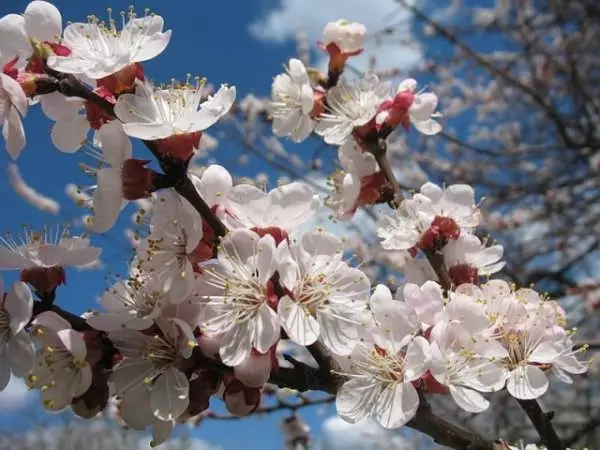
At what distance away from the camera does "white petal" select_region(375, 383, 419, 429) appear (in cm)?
92

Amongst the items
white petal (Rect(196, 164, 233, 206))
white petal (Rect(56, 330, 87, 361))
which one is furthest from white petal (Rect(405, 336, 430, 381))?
white petal (Rect(56, 330, 87, 361))

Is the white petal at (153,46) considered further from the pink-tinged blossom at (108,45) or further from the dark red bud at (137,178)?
the dark red bud at (137,178)

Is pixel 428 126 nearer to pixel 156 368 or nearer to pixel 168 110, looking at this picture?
pixel 168 110

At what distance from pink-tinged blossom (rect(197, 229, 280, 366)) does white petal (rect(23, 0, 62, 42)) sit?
39cm

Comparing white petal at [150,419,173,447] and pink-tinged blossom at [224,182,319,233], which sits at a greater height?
pink-tinged blossom at [224,182,319,233]

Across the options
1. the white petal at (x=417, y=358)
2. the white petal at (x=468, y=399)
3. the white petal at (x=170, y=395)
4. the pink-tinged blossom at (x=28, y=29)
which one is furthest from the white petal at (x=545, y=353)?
the pink-tinged blossom at (x=28, y=29)

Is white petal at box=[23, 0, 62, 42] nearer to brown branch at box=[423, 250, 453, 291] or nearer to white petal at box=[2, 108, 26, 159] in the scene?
white petal at box=[2, 108, 26, 159]

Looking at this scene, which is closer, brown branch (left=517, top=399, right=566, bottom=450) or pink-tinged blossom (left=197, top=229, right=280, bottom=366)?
pink-tinged blossom (left=197, top=229, right=280, bottom=366)

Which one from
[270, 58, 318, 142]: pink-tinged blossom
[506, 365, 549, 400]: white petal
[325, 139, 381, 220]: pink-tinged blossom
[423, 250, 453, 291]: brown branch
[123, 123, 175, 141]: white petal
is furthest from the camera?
[270, 58, 318, 142]: pink-tinged blossom

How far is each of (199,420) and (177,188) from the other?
5.35ft

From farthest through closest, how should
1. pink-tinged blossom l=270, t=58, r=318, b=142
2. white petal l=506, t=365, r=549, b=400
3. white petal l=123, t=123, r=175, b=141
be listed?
1. pink-tinged blossom l=270, t=58, r=318, b=142
2. white petal l=506, t=365, r=549, b=400
3. white petal l=123, t=123, r=175, b=141

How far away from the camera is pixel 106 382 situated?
93 centimetres

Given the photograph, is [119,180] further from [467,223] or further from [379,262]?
[379,262]

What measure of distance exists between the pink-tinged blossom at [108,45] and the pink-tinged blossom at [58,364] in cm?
33
